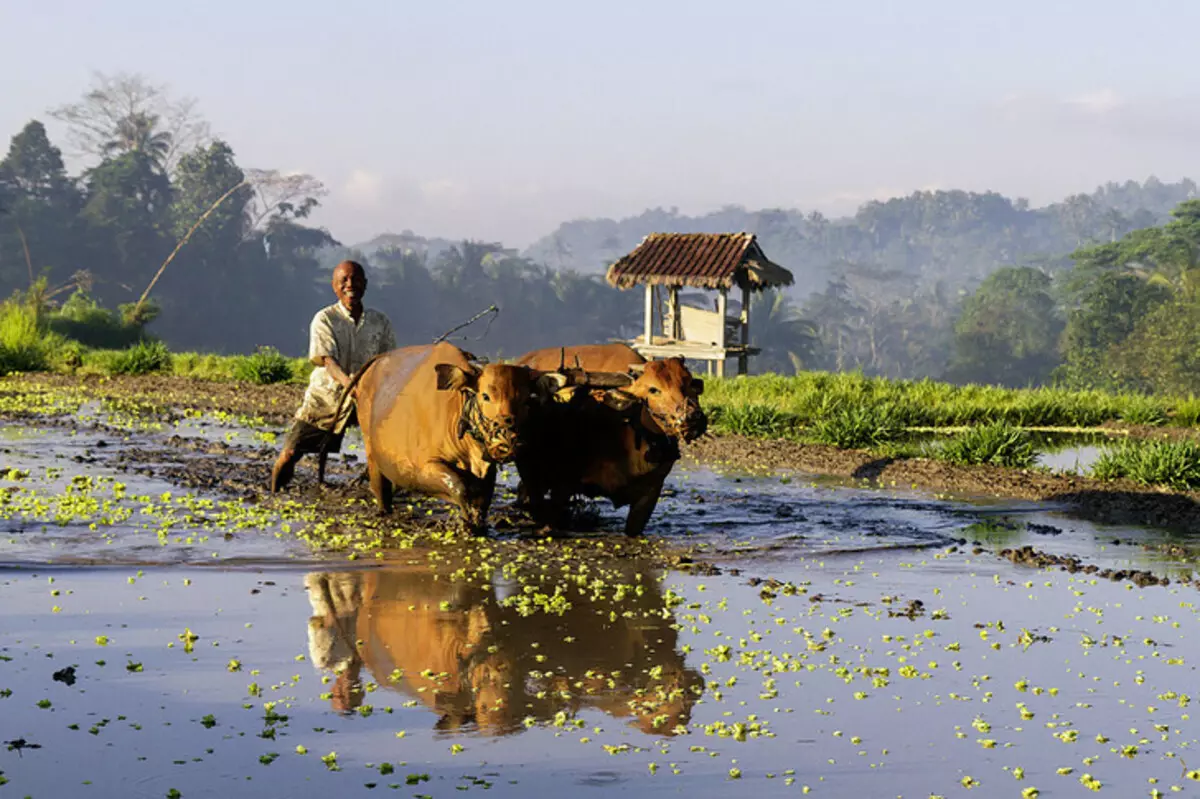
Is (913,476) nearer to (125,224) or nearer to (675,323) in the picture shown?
(675,323)

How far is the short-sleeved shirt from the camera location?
1108cm

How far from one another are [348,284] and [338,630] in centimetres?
405

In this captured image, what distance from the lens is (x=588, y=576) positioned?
8.95 meters

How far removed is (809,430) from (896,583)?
867cm

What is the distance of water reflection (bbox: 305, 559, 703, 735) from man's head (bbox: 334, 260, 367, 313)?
2737mm

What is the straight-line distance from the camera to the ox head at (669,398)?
931cm

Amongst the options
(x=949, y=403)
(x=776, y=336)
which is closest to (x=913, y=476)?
(x=949, y=403)

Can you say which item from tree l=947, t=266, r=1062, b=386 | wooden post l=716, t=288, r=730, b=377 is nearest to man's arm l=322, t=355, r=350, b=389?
wooden post l=716, t=288, r=730, b=377

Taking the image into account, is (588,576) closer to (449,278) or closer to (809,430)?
(809,430)

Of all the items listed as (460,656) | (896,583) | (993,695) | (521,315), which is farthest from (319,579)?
(521,315)

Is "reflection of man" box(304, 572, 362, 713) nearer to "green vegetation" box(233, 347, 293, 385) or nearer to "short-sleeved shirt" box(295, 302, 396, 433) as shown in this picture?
"short-sleeved shirt" box(295, 302, 396, 433)

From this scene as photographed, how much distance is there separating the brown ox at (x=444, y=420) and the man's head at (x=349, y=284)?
55 cm

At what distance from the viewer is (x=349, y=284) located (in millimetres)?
10953

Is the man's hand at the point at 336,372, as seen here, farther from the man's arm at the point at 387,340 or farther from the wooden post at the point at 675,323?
the wooden post at the point at 675,323
